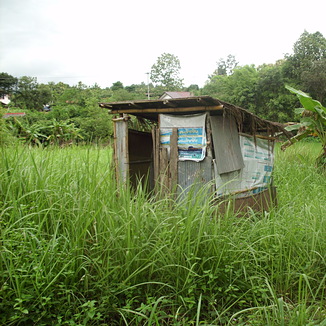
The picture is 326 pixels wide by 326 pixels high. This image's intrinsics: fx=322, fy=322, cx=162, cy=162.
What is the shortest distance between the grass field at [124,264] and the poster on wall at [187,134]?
222 cm

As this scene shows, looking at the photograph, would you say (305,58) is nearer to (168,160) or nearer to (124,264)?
(168,160)

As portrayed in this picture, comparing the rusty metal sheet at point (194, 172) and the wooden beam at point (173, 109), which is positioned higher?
the wooden beam at point (173, 109)

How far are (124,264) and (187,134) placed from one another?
3.31m

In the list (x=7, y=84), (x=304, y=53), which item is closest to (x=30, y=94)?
(x=7, y=84)

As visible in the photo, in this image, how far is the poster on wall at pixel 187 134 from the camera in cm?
539

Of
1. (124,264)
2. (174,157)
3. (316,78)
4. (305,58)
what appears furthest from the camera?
(305,58)

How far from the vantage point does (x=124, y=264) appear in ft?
8.43

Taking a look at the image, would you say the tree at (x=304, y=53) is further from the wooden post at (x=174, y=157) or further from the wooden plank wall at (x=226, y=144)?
the wooden post at (x=174, y=157)

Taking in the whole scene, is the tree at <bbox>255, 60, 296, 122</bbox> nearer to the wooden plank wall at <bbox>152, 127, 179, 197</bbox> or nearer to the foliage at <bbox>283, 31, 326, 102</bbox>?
the foliage at <bbox>283, 31, 326, 102</bbox>

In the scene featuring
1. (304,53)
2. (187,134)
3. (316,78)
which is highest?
(304,53)

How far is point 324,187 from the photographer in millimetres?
7473

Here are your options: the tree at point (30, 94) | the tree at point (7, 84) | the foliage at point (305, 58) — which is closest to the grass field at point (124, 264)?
the foliage at point (305, 58)

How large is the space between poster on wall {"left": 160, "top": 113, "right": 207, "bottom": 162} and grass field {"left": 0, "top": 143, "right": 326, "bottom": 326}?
7.29 feet

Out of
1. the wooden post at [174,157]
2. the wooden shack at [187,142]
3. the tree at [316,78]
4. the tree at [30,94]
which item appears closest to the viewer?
the wooden shack at [187,142]
